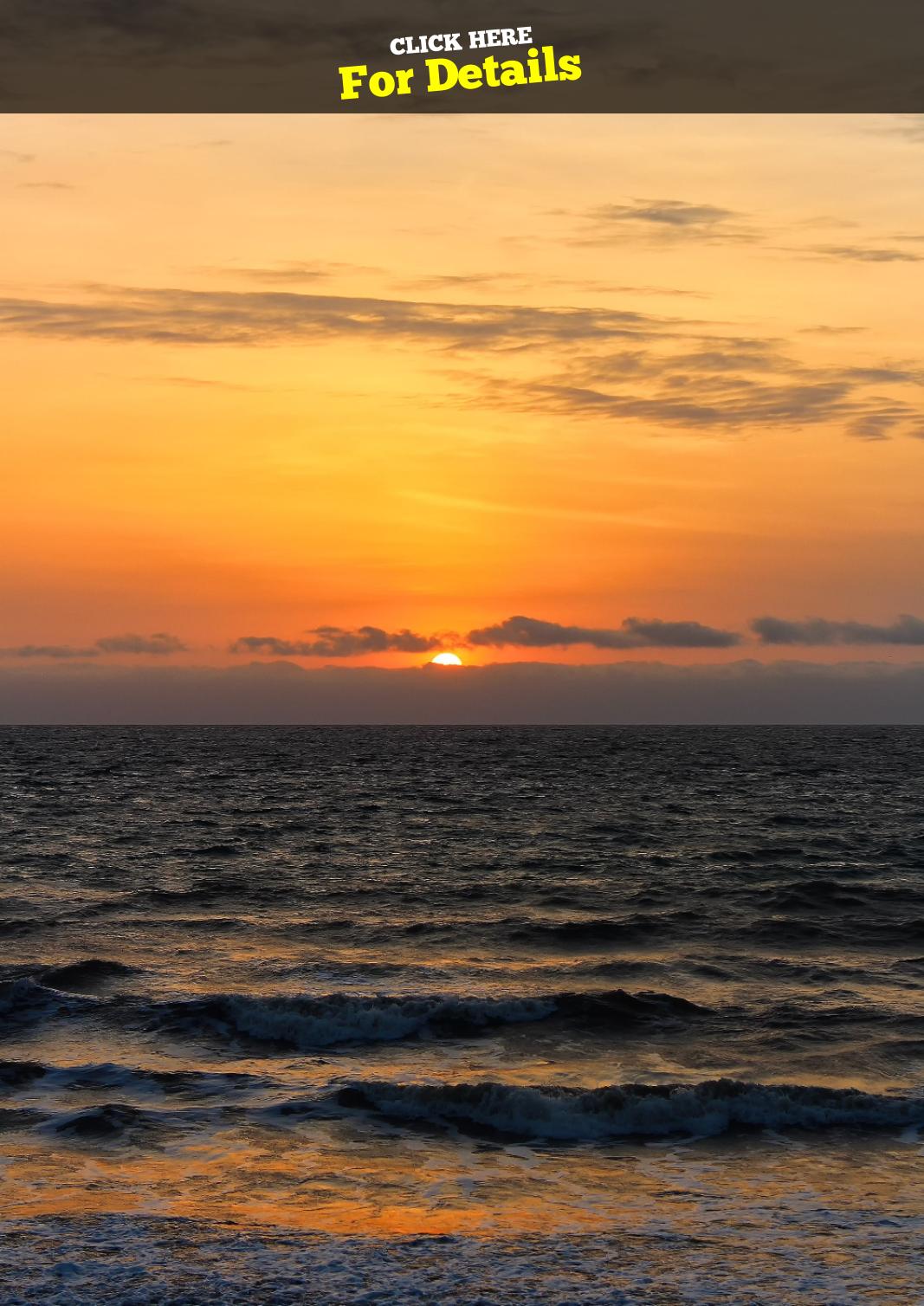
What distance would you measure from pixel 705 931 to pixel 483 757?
114m

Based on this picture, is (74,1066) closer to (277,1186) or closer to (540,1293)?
(277,1186)

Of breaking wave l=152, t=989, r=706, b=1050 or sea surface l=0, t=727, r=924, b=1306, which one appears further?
breaking wave l=152, t=989, r=706, b=1050

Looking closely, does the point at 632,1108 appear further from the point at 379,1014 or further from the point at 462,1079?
the point at 379,1014

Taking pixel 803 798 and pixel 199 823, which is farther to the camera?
pixel 803 798

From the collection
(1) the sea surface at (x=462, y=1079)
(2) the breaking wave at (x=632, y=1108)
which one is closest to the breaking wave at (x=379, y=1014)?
(1) the sea surface at (x=462, y=1079)

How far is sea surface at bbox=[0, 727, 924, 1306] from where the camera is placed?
13258 millimetres

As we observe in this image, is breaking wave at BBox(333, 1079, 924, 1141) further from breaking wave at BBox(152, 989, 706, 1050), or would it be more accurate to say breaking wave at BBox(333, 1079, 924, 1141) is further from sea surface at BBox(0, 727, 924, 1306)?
breaking wave at BBox(152, 989, 706, 1050)

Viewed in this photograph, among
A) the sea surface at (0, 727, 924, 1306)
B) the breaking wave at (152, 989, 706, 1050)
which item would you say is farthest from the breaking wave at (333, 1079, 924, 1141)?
the breaking wave at (152, 989, 706, 1050)

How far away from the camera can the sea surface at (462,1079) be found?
13.3 meters

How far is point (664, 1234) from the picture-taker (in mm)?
14070

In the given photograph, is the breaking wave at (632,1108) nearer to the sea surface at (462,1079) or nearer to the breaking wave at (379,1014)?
the sea surface at (462,1079)

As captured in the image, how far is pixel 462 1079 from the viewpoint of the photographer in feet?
65.7

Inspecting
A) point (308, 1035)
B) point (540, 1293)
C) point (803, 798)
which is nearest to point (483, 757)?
point (803, 798)

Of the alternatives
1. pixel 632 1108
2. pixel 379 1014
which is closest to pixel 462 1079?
pixel 632 1108
